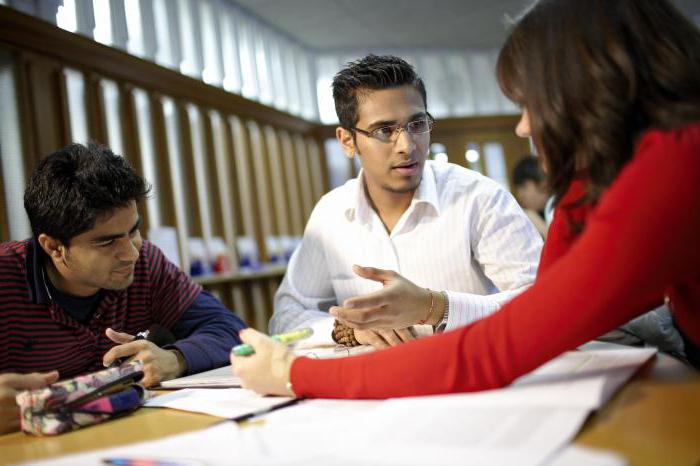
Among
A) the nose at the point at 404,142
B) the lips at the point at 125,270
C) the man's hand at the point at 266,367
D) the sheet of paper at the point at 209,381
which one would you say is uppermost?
the nose at the point at 404,142

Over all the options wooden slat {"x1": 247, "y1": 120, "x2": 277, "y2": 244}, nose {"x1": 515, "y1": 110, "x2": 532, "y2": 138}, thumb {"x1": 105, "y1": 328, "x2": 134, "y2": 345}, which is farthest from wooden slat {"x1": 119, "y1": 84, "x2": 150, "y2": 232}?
nose {"x1": 515, "y1": 110, "x2": 532, "y2": 138}

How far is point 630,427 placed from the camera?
0.75 metres

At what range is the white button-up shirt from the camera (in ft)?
6.52

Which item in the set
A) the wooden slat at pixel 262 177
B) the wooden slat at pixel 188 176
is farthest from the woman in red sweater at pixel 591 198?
the wooden slat at pixel 262 177

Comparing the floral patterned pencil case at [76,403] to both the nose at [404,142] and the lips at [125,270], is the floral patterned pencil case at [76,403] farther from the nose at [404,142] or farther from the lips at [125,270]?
the nose at [404,142]

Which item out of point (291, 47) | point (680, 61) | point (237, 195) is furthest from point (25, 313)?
point (291, 47)

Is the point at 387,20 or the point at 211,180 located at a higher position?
the point at 387,20

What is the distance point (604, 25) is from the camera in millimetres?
969

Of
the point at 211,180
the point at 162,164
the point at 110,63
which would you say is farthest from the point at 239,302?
the point at 110,63

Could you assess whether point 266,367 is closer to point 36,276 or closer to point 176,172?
point 36,276

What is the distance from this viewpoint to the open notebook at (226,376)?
138 centimetres

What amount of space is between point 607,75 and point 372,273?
26.7 inches

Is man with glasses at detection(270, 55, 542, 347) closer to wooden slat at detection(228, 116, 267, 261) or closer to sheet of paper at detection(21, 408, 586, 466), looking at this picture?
sheet of paper at detection(21, 408, 586, 466)

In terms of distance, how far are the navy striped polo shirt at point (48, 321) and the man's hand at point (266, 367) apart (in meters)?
0.87
